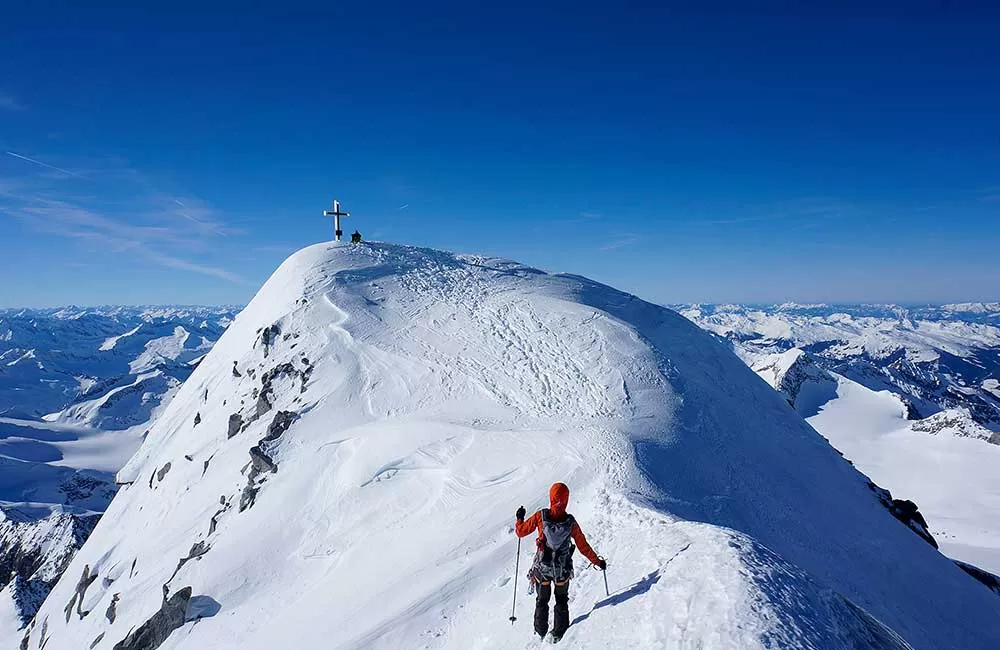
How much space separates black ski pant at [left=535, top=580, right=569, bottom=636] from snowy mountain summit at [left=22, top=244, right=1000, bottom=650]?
0.27 metres

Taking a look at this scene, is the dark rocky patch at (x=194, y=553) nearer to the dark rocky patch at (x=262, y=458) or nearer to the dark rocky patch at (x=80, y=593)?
the dark rocky patch at (x=262, y=458)

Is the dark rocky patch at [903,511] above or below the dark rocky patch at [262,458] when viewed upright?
below

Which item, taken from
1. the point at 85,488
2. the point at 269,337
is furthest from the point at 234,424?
the point at 85,488

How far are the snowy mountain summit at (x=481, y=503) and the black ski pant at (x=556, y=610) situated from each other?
27 cm

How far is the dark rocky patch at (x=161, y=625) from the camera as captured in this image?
1409cm

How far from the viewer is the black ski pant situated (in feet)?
25.8

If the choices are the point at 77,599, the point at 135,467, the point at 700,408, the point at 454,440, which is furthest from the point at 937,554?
the point at 135,467

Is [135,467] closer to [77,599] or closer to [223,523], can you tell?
[77,599]

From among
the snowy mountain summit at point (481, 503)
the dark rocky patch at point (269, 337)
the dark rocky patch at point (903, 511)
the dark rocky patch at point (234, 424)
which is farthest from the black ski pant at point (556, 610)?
the dark rocky patch at point (269, 337)

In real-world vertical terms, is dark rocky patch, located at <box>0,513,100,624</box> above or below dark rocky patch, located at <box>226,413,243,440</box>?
below

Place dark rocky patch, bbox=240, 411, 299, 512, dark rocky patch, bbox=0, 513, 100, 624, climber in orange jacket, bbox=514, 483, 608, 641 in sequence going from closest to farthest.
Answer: climber in orange jacket, bbox=514, 483, 608, 641
dark rocky patch, bbox=240, 411, 299, 512
dark rocky patch, bbox=0, 513, 100, 624

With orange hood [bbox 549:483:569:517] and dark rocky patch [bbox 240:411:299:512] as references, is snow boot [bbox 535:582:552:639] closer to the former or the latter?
orange hood [bbox 549:483:569:517]

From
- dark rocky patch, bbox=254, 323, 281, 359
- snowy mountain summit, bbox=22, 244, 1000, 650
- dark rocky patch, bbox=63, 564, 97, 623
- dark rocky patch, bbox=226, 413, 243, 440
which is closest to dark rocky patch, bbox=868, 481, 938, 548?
snowy mountain summit, bbox=22, 244, 1000, 650

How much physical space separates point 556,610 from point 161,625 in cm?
1337
